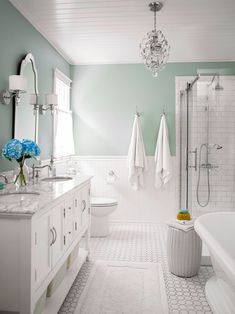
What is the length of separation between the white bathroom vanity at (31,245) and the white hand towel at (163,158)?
88.8 inches

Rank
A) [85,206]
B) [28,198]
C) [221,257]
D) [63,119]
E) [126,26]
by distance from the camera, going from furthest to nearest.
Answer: [63,119]
[126,26]
[85,206]
[28,198]
[221,257]

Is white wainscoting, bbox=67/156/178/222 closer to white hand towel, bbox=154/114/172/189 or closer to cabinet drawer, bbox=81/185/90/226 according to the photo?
white hand towel, bbox=154/114/172/189

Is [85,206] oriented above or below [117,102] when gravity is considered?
below

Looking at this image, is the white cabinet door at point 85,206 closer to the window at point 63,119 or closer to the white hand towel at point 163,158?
the window at point 63,119

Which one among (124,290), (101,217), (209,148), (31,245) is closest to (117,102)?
(209,148)

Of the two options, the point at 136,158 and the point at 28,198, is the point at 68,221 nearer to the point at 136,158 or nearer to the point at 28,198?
the point at 28,198

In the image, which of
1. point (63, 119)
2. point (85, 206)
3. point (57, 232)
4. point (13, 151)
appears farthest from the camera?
point (63, 119)

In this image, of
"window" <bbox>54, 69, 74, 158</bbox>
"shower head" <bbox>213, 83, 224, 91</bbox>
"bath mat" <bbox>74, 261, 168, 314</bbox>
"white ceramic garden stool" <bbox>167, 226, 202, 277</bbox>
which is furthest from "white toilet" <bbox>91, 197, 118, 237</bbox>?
"shower head" <bbox>213, 83, 224, 91</bbox>

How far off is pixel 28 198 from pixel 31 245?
1.24 ft

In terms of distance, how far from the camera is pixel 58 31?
10.2 feet

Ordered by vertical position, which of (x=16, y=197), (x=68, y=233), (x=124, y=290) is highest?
(x=16, y=197)

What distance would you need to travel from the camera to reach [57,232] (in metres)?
1.83

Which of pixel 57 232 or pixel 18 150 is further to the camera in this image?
pixel 18 150

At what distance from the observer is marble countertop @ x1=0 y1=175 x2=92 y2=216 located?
1414mm
